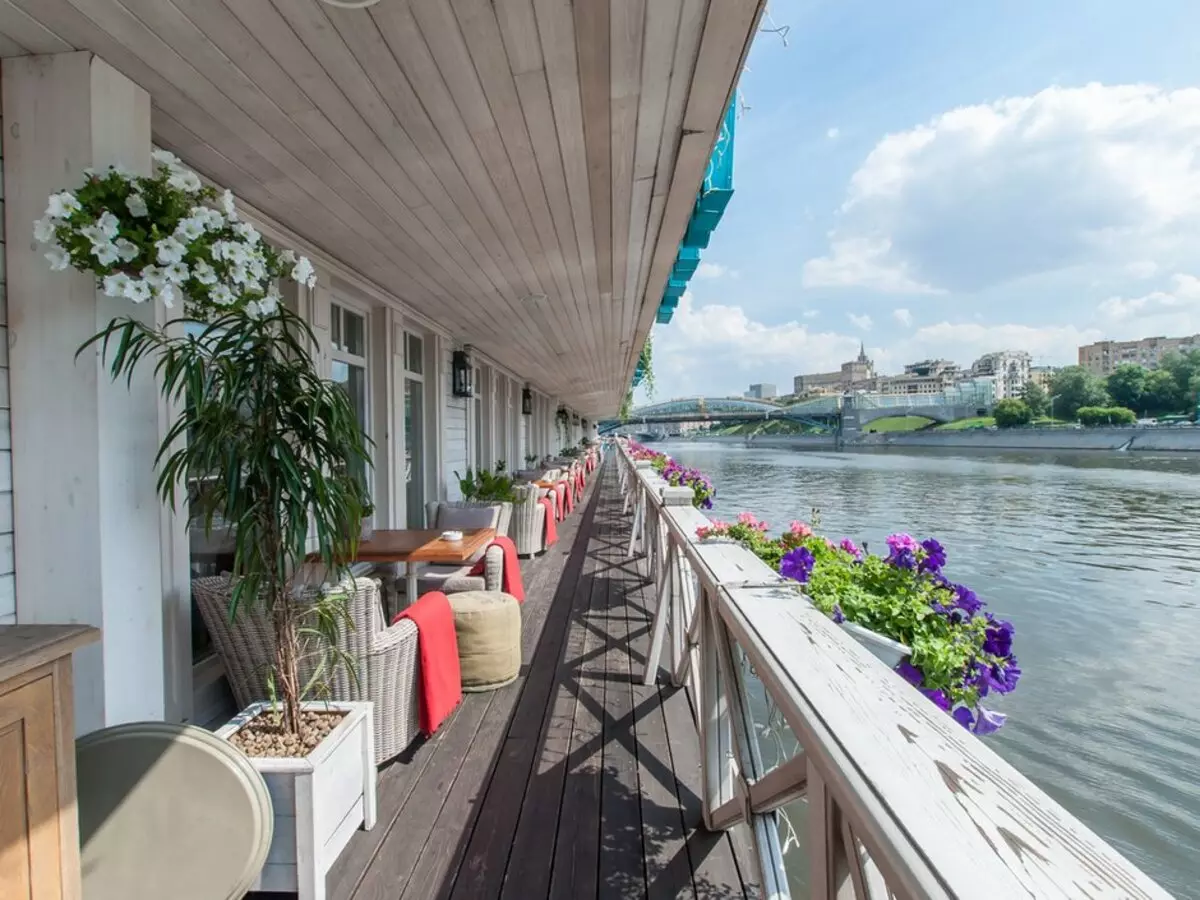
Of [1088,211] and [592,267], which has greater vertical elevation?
[1088,211]

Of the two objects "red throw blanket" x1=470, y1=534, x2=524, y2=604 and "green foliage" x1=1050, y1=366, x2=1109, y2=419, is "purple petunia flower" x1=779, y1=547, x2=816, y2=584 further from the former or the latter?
"green foliage" x1=1050, y1=366, x2=1109, y2=419

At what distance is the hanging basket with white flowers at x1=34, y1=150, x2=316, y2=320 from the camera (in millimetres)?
1323

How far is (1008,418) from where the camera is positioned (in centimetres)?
4953

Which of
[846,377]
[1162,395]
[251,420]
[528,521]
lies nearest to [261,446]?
[251,420]

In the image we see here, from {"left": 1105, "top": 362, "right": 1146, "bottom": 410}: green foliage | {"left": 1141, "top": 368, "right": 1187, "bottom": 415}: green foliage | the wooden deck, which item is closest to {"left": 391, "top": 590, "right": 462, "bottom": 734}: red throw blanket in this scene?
the wooden deck

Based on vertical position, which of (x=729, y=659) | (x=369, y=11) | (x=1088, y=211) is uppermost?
(x=1088, y=211)

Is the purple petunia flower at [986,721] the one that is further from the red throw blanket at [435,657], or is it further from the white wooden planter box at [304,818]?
the red throw blanket at [435,657]

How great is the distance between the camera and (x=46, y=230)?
1.30 m

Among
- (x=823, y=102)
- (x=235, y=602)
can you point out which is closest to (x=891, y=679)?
(x=235, y=602)

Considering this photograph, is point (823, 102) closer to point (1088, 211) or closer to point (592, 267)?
point (592, 267)

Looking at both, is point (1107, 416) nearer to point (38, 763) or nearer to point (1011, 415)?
point (1011, 415)

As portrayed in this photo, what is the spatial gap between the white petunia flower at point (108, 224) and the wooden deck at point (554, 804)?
163 cm

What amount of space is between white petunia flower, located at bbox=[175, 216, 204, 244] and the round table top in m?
1.09

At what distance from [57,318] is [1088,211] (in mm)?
14947
